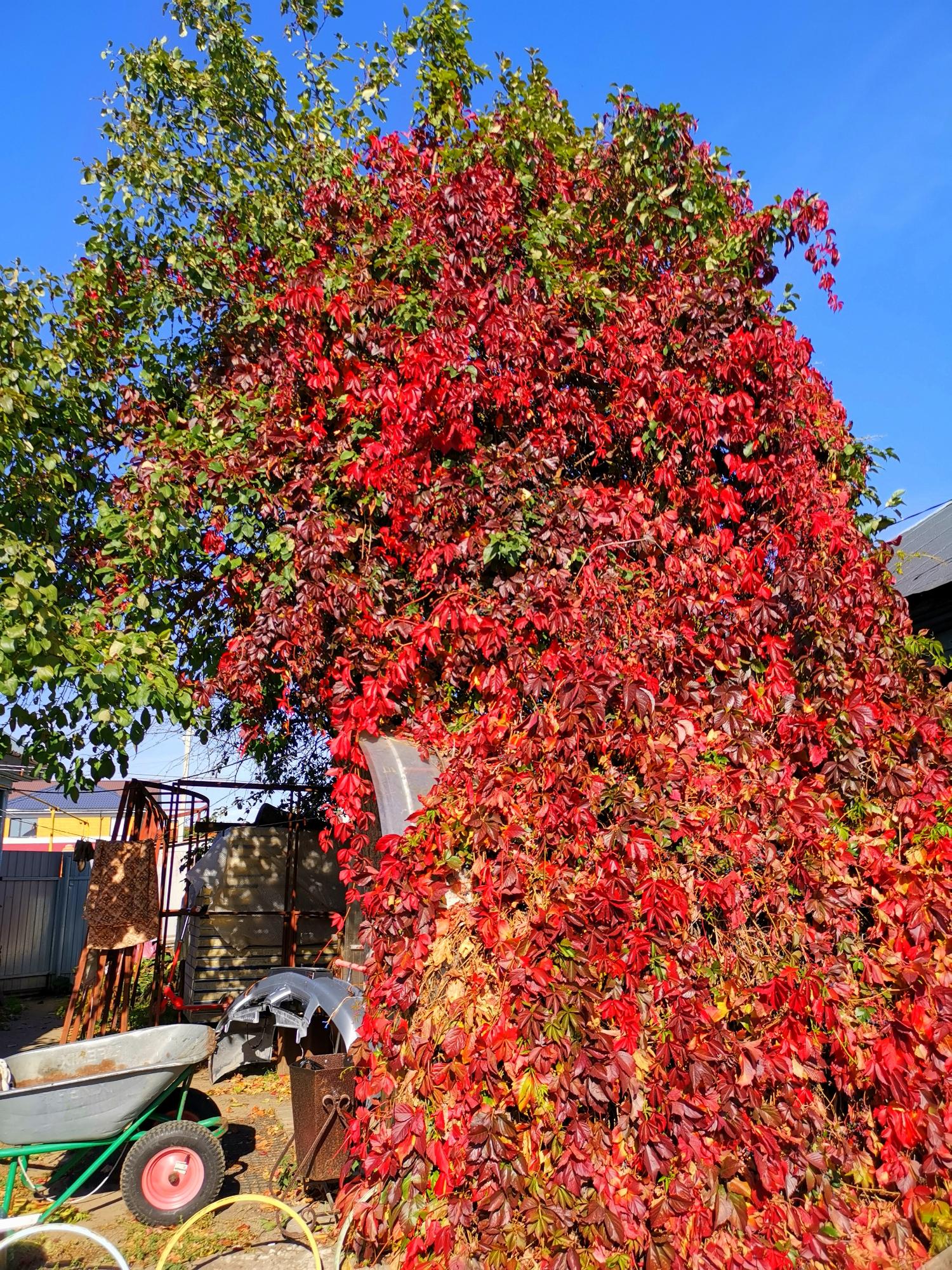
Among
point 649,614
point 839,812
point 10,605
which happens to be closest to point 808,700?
point 839,812

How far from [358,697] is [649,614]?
1.79 metres

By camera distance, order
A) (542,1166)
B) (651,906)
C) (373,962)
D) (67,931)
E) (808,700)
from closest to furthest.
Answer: (542,1166) → (651,906) → (373,962) → (808,700) → (67,931)

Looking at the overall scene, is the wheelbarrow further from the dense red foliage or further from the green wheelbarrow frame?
the dense red foliage

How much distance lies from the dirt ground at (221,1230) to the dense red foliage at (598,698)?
770 millimetres

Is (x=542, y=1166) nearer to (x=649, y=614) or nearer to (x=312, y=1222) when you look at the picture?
(x=312, y=1222)

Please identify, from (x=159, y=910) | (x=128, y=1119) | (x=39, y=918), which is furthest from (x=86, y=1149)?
(x=39, y=918)

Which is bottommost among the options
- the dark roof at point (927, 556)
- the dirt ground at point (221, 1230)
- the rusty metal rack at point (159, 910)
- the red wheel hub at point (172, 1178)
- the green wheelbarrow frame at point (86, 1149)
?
the dirt ground at point (221, 1230)

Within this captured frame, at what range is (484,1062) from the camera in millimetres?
3531

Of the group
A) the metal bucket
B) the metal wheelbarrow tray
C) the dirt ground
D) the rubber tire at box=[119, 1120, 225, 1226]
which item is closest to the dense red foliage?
the metal bucket

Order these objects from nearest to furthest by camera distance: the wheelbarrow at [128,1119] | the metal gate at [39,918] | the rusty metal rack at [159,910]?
the wheelbarrow at [128,1119] → the rusty metal rack at [159,910] → the metal gate at [39,918]

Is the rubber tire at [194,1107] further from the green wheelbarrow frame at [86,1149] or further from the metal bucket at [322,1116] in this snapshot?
the metal bucket at [322,1116]

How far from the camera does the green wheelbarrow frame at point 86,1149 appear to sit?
4.49 meters

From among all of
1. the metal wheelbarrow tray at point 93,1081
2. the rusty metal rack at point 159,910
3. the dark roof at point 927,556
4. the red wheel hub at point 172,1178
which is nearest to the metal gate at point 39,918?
the rusty metal rack at point 159,910

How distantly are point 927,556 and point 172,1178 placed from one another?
7240 millimetres
